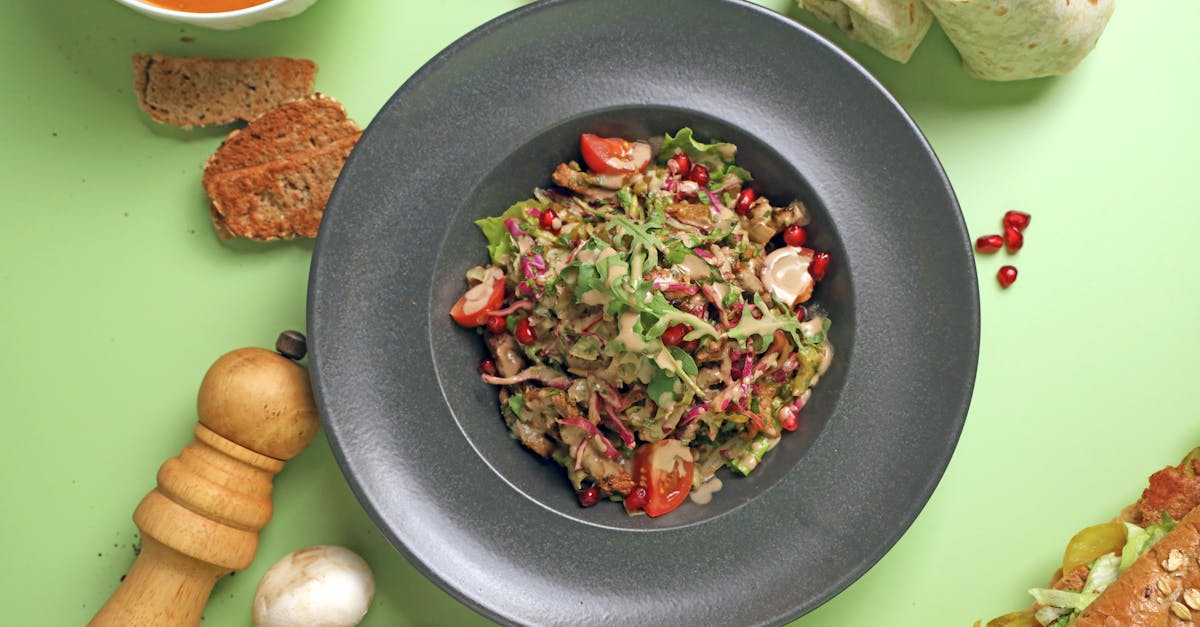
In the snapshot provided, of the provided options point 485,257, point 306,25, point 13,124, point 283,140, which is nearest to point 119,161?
point 13,124

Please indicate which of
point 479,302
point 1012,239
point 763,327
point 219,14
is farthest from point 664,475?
point 219,14

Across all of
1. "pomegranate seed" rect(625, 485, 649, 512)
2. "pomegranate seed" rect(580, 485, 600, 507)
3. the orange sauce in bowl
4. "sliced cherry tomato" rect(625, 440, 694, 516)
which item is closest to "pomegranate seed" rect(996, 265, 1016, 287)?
"sliced cherry tomato" rect(625, 440, 694, 516)

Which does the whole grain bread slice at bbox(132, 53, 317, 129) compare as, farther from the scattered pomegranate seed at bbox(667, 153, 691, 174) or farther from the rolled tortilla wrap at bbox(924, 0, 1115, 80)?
the rolled tortilla wrap at bbox(924, 0, 1115, 80)

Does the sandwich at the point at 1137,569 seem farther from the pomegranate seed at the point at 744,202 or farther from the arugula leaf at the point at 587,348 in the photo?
the arugula leaf at the point at 587,348

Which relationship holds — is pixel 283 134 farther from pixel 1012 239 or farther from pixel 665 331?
pixel 1012 239

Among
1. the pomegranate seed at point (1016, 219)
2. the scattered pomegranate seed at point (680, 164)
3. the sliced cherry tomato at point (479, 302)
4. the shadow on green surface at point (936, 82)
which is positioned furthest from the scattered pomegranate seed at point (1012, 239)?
the sliced cherry tomato at point (479, 302)
